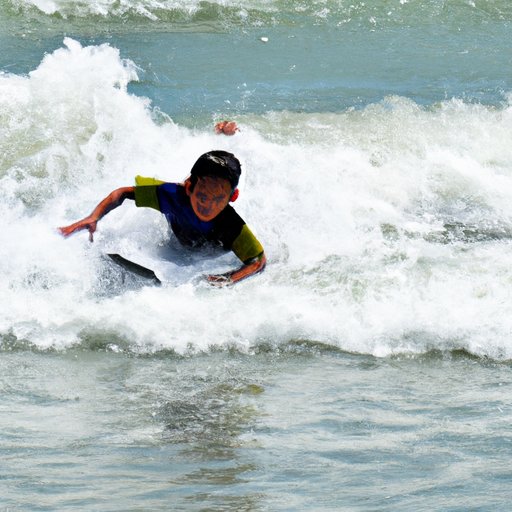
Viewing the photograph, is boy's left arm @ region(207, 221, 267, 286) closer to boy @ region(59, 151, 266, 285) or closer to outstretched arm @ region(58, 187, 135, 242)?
boy @ region(59, 151, 266, 285)

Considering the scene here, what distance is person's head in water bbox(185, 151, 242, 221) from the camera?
6.16 meters

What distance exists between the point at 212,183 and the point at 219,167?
0.50ft

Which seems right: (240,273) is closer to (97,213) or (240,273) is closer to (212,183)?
(212,183)

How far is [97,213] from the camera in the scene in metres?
6.49

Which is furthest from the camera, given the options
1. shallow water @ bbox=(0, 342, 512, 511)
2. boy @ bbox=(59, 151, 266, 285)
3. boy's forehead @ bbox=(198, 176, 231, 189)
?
boy @ bbox=(59, 151, 266, 285)

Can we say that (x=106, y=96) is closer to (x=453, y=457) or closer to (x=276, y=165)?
(x=276, y=165)

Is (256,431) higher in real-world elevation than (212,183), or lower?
lower

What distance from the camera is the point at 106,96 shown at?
1046cm

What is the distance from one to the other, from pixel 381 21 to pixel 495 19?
5.75 feet

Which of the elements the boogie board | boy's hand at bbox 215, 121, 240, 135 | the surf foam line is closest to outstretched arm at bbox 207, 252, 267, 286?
the surf foam line

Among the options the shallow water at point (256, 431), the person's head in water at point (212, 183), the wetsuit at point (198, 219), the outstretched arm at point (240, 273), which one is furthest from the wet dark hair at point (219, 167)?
the shallow water at point (256, 431)

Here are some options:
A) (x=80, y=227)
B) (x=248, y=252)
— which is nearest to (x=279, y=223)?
(x=248, y=252)

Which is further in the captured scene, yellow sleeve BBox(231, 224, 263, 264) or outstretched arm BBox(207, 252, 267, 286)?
yellow sleeve BBox(231, 224, 263, 264)

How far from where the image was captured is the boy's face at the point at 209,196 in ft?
20.5
